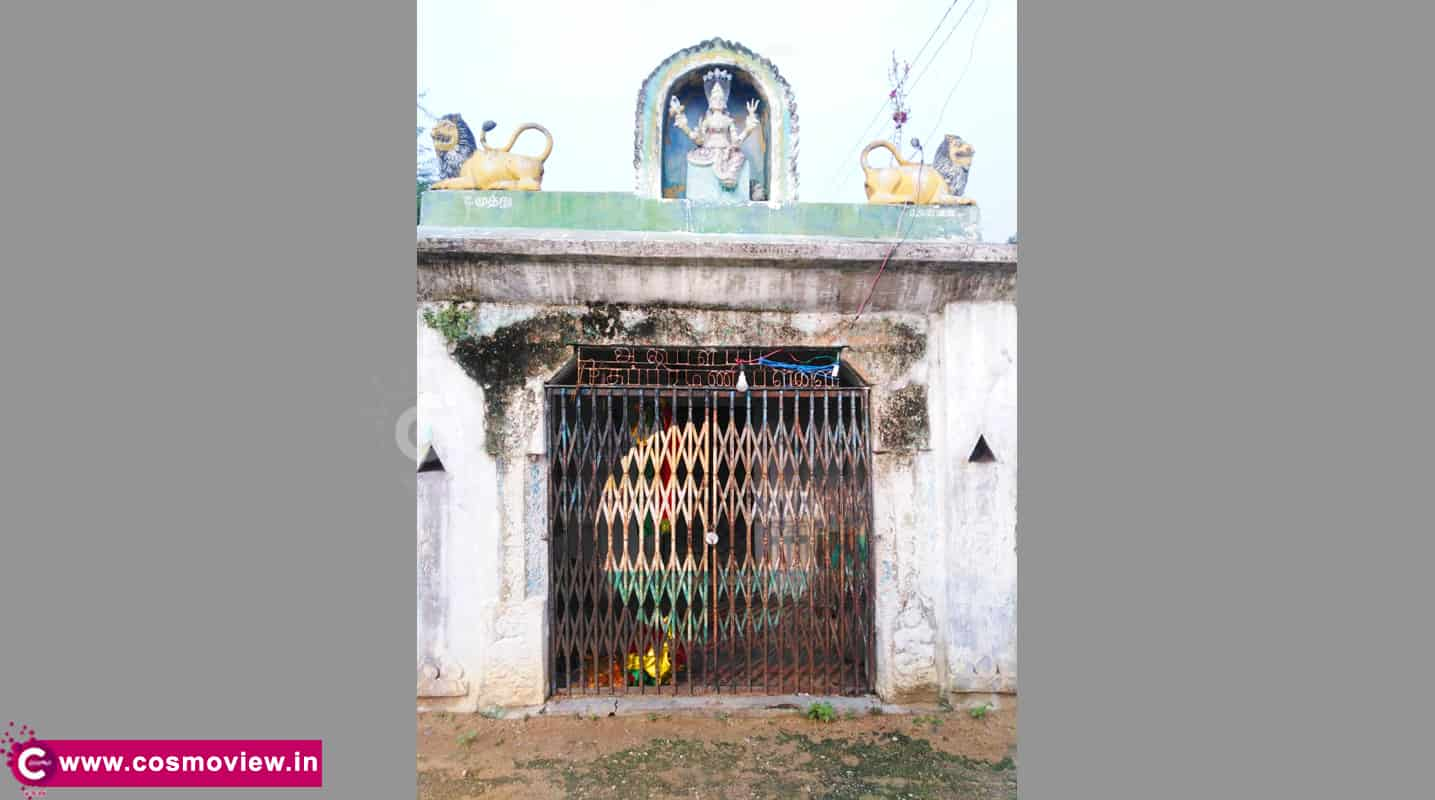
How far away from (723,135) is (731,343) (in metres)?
1.58

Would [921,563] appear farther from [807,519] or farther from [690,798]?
[690,798]

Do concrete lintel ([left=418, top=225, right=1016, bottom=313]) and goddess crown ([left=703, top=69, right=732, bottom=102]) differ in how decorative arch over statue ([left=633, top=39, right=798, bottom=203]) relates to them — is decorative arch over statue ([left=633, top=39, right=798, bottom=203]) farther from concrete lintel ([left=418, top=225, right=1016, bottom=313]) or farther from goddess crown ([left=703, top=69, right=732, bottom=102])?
concrete lintel ([left=418, top=225, right=1016, bottom=313])

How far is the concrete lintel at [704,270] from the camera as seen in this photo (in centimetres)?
390

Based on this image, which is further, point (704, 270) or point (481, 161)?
point (481, 161)

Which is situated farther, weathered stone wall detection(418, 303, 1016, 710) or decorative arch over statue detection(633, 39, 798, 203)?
decorative arch over statue detection(633, 39, 798, 203)

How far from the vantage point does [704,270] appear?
13.2 feet

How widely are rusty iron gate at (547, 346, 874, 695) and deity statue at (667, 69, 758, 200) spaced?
1360 millimetres

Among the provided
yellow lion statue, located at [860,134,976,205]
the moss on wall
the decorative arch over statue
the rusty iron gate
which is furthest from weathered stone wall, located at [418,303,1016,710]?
the decorative arch over statue

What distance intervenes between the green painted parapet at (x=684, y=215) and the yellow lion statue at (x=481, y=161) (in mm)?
74

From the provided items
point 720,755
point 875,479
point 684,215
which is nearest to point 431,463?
point 684,215

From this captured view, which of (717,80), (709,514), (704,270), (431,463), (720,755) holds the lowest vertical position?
(720,755)

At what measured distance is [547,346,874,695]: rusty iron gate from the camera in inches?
162

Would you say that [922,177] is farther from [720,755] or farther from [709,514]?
[720,755]

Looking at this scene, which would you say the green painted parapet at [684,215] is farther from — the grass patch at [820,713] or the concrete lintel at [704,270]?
the grass patch at [820,713]
